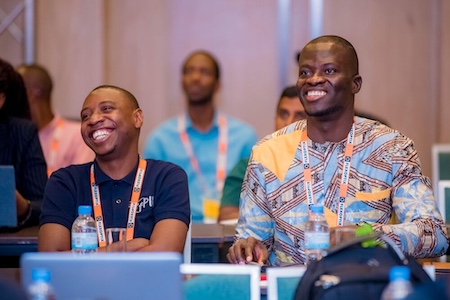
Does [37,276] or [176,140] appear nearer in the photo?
[37,276]

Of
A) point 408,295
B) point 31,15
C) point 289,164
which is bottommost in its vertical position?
point 408,295

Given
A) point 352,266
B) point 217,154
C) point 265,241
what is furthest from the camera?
point 217,154

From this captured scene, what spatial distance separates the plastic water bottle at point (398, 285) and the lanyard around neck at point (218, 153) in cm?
421

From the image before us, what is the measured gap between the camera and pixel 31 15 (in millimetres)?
7082

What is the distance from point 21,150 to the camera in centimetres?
464

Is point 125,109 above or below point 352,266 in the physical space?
above

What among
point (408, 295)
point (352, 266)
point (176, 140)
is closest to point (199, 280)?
point (352, 266)

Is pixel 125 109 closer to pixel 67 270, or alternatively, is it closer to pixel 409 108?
pixel 67 270

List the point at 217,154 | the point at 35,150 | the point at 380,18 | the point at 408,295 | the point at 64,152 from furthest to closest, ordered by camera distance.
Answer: the point at 380,18
the point at 217,154
the point at 64,152
the point at 35,150
the point at 408,295

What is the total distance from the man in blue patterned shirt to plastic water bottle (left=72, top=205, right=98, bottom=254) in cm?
56

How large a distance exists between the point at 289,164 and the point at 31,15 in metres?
3.90

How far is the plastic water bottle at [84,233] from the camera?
325 centimetres

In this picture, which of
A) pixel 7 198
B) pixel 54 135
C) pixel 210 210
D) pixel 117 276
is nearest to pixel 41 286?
pixel 117 276

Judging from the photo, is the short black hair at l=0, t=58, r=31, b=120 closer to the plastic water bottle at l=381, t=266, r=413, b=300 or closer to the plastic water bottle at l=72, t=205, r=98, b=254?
the plastic water bottle at l=72, t=205, r=98, b=254
